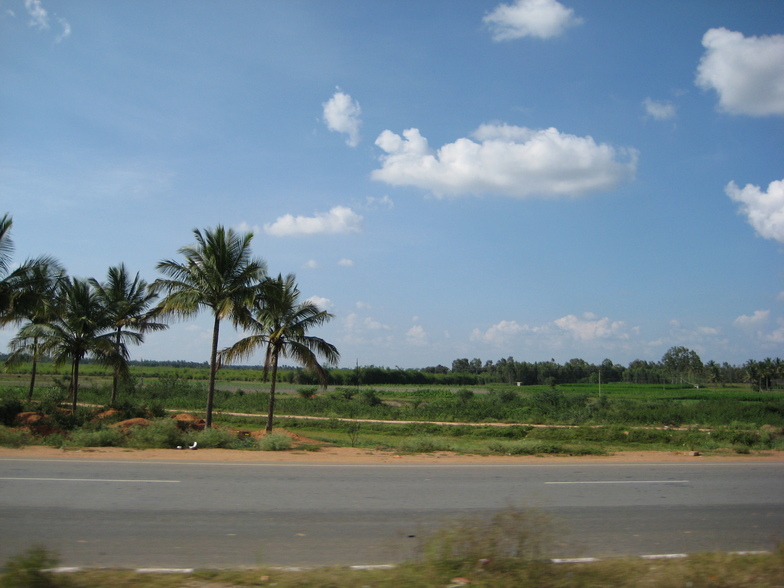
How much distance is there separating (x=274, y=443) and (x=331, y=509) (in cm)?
937

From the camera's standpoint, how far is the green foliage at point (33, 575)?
14.2ft

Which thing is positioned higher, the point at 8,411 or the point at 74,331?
the point at 74,331

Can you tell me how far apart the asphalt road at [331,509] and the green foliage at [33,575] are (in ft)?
3.32

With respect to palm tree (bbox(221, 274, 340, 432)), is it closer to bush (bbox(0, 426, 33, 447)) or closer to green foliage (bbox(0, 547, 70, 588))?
bush (bbox(0, 426, 33, 447))

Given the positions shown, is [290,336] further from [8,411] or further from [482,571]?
[482,571]

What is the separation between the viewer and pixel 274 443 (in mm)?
17172

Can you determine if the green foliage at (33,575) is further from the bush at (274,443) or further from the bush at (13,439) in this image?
the bush at (13,439)

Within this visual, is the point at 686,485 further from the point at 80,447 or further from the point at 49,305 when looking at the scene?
the point at 49,305

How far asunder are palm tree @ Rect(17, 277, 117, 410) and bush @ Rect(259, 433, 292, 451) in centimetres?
1261

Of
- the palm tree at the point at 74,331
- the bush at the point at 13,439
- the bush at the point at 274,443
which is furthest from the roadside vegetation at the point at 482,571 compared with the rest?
the palm tree at the point at 74,331

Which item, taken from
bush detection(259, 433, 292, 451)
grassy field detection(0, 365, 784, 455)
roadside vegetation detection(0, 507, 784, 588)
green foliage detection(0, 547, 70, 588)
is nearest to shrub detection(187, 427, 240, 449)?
grassy field detection(0, 365, 784, 455)

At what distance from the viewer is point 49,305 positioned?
76.9 ft

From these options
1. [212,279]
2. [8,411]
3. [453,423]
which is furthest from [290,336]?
[453,423]

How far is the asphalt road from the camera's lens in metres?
6.30
